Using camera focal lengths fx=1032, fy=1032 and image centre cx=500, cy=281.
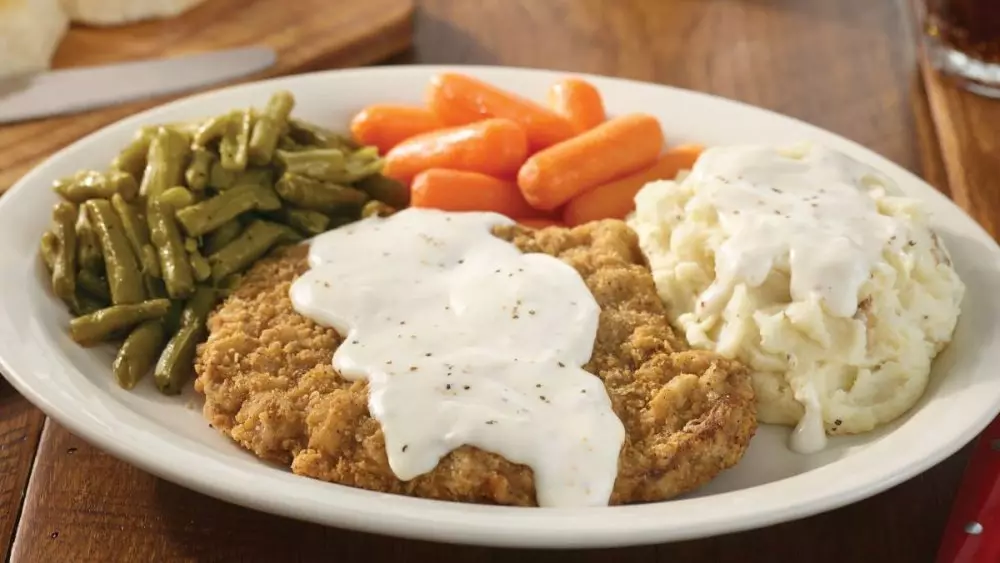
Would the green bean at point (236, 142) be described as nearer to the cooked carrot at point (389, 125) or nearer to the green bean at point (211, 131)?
the green bean at point (211, 131)

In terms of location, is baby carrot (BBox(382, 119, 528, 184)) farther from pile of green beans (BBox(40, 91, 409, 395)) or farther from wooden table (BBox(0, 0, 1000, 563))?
wooden table (BBox(0, 0, 1000, 563))

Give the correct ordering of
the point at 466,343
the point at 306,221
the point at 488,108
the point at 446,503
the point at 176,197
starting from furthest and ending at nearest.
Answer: the point at 488,108 → the point at 306,221 → the point at 176,197 → the point at 466,343 → the point at 446,503

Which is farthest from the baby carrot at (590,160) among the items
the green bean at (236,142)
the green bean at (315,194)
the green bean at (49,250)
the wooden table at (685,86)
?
the green bean at (49,250)

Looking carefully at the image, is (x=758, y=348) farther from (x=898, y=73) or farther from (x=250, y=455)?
(x=898, y=73)

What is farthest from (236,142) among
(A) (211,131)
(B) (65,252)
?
(B) (65,252)

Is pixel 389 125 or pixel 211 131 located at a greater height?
pixel 211 131

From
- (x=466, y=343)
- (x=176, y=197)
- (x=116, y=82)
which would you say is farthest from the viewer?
(x=116, y=82)

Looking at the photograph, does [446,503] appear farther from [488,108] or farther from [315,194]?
[488,108]

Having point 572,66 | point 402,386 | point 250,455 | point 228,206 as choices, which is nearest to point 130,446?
point 250,455
